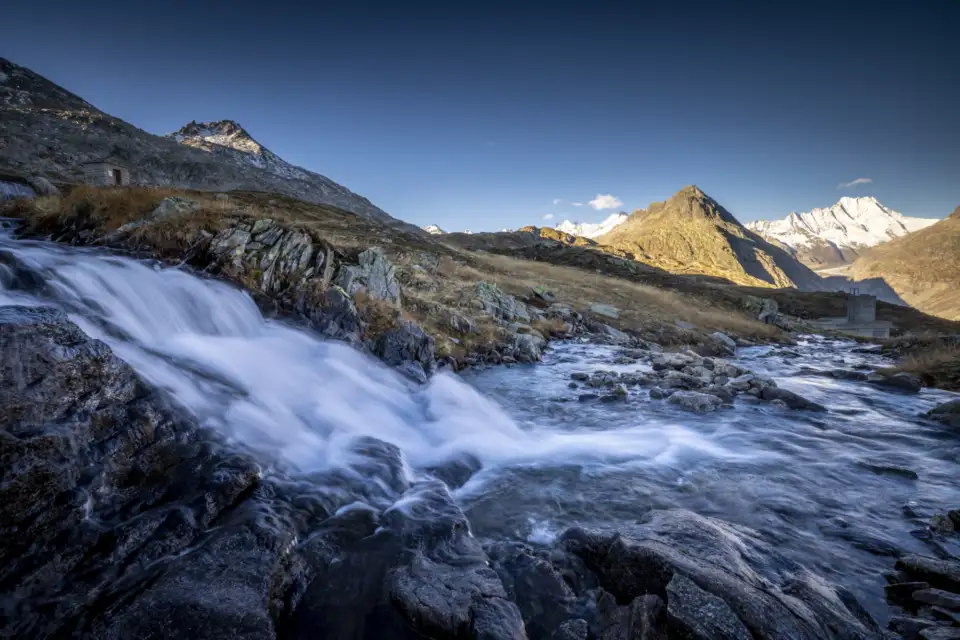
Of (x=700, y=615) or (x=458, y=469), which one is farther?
(x=458, y=469)

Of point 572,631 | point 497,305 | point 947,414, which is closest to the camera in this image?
point 572,631

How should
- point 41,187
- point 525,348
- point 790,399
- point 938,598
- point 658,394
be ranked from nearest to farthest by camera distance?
point 938,598 → point 790,399 → point 658,394 → point 525,348 → point 41,187

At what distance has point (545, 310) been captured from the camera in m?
A: 31.1

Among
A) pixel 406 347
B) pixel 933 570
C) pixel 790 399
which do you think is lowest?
pixel 933 570

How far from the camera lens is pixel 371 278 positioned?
16.8m

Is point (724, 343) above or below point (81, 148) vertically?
below

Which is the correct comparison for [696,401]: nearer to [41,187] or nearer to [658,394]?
[658,394]

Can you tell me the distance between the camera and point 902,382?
54.2 feet

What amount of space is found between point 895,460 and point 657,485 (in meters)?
6.26

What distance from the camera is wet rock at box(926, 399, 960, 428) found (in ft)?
37.9

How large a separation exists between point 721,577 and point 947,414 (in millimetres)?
13425

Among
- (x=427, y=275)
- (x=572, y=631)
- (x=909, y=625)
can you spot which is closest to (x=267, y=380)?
(x=572, y=631)

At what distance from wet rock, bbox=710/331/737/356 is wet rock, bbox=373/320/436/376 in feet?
72.3

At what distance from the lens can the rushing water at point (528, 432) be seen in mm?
6918
